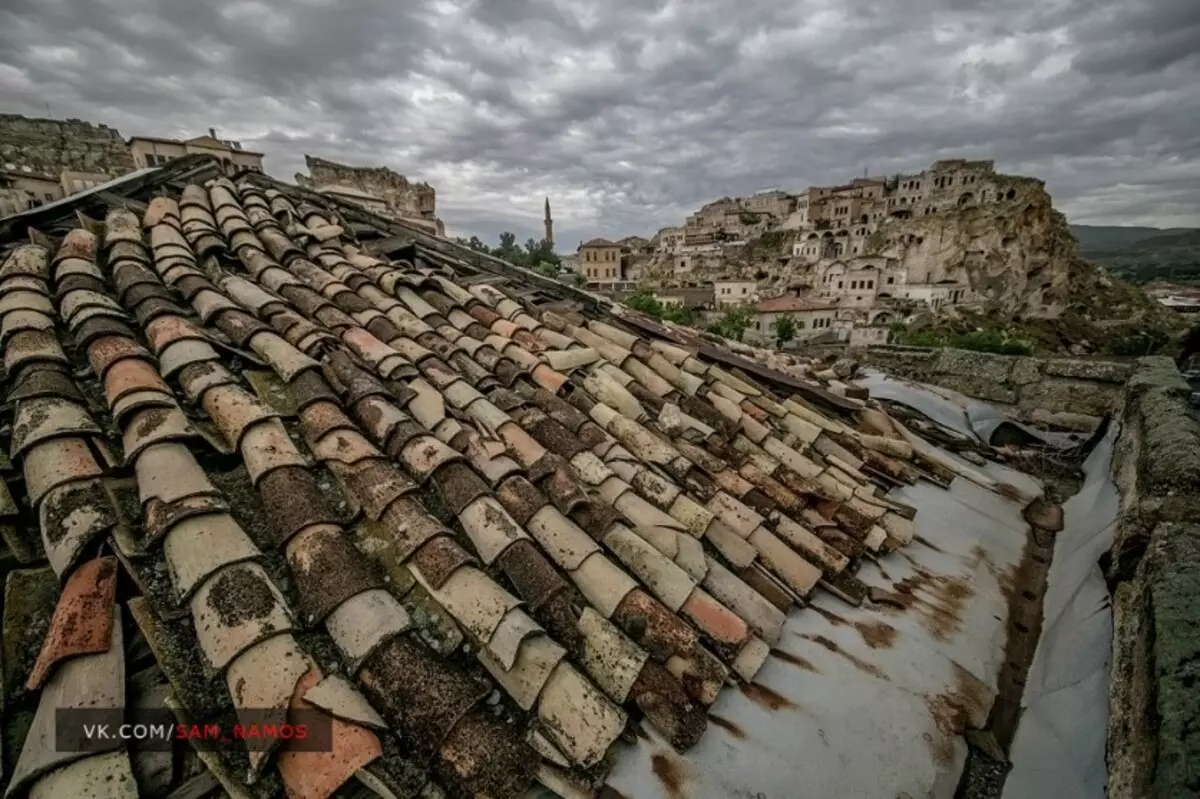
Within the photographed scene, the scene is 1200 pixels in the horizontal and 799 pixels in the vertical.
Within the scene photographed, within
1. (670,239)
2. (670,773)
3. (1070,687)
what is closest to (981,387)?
(1070,687)

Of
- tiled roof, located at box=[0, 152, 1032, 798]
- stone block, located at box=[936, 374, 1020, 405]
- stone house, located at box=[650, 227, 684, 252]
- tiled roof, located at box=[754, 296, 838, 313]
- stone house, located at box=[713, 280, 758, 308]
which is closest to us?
tiled roof, located at box=[0, 152, 1032, 798]

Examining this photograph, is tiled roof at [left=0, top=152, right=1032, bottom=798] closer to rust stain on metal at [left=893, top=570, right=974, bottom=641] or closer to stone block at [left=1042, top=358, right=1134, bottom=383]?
rust stain on metal at [left=893, top=570, right=974, bottom=641]

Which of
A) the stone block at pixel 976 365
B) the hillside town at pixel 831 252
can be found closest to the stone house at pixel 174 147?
the hillside town at pixel 831 252

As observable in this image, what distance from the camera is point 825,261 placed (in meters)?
62.8

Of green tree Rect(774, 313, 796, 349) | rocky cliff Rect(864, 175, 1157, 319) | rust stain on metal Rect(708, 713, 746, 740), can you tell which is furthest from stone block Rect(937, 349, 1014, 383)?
rocky cliff Rect(864, 175, 1157, 319)

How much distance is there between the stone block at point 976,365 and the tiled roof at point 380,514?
3591 millimetres

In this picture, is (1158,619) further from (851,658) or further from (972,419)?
(972,419)

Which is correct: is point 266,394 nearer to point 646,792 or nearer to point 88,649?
point 88,649

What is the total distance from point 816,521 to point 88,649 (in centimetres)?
291

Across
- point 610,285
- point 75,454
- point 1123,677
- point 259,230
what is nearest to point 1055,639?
point 1123,677

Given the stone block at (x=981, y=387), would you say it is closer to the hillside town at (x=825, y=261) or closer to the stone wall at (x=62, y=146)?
the hillside town at (x=825, y=261)

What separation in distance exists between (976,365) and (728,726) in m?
6.58

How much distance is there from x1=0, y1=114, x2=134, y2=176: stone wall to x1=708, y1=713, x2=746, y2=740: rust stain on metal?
187 ft

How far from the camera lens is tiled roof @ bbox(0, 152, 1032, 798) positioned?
4.50ft
